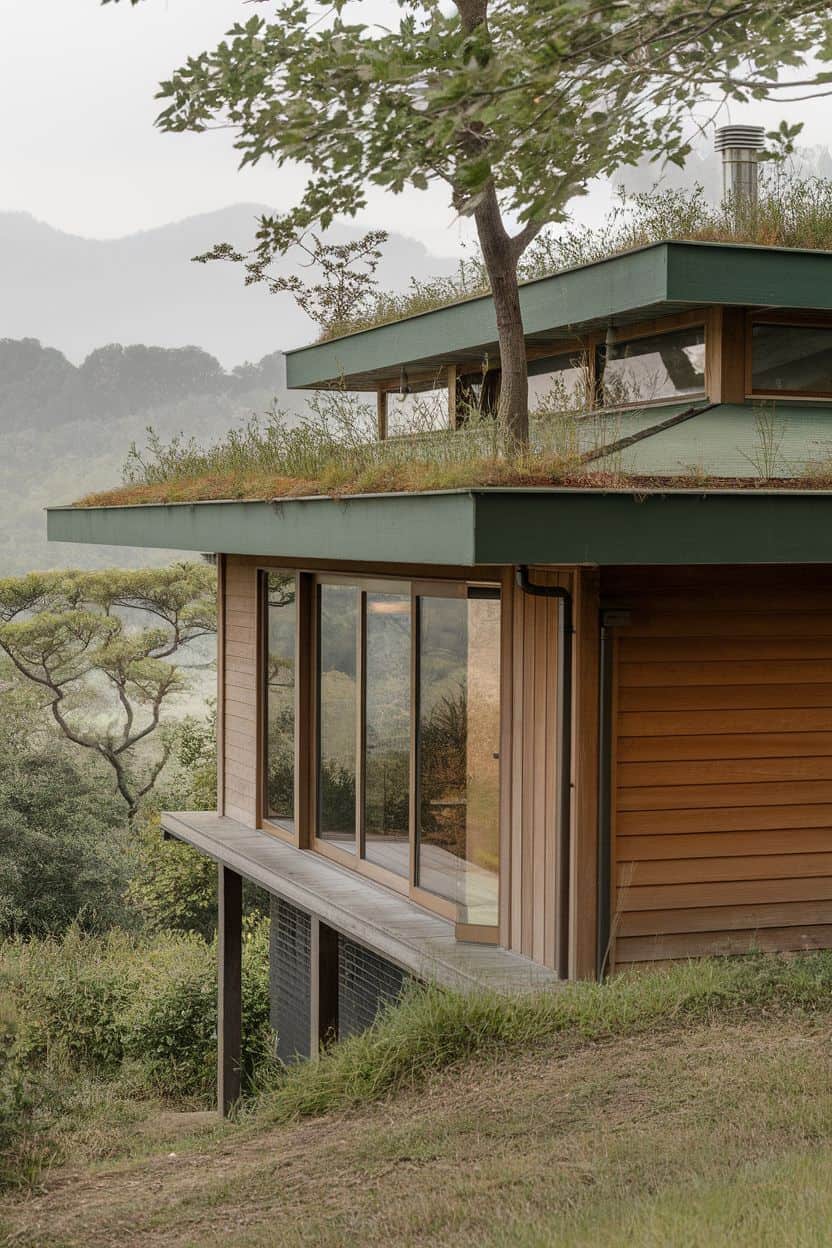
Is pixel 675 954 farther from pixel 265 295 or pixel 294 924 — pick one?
pixel 265 295

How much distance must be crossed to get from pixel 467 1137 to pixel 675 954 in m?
2.05

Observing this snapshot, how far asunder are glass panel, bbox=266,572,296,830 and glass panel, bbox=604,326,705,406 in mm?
2767

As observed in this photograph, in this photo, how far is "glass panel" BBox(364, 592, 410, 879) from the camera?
8289mm

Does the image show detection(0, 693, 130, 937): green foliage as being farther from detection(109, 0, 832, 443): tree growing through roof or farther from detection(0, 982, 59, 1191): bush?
detection(109, 0, 832, 443): tree growing through roof

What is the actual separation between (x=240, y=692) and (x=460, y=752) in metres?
3.83

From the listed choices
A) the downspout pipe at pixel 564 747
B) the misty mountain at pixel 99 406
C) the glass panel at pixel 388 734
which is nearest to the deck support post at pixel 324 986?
the glass panel at pixel 388 734

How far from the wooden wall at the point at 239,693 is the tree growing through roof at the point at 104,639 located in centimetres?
1563

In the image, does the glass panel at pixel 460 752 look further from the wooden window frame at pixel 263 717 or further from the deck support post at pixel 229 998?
the deck support post at pixel 229 998

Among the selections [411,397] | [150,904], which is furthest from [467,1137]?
[150,904]

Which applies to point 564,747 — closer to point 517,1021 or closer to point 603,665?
point 603,665

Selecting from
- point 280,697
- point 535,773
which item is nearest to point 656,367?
point 535,773

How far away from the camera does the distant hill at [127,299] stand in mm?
86312

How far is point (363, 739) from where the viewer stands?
351 inches

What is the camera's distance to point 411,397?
41.2 ft
